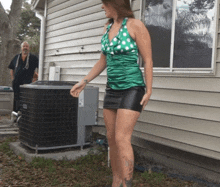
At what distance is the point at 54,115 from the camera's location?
4.89m

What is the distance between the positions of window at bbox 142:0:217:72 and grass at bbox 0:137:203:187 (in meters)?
1.59

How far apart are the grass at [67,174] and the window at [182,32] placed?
159cm

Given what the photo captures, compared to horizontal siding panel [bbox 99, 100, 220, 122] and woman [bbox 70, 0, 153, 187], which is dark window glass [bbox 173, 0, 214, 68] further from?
woman [bbox 70, 0, 153, 187]

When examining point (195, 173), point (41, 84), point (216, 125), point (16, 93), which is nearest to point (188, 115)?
point (216, 125)

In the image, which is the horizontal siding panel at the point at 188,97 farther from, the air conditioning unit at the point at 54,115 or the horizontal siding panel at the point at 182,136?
the air conditioning unit at the point at 54,115

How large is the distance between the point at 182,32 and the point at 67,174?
2587mm

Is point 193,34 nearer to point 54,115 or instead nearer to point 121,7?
point 121,7

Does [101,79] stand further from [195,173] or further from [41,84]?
[195,173]

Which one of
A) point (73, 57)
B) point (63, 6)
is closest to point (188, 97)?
point (73, 57)

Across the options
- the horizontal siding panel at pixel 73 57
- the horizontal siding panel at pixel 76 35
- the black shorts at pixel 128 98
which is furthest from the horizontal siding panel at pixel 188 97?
the horizontal siding panel at pixel 76 35

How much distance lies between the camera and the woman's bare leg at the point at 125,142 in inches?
109

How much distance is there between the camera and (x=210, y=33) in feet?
13.2

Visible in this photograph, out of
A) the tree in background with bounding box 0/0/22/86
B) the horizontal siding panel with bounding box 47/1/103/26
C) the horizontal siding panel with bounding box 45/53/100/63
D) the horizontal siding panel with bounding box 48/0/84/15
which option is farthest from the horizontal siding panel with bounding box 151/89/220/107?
the tree in background with bounding box 0/0/22/86

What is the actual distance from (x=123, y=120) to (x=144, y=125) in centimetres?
231
